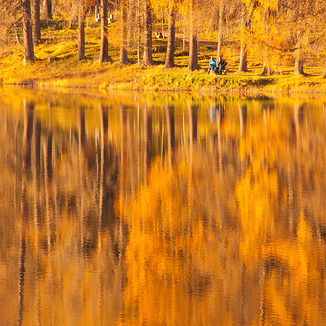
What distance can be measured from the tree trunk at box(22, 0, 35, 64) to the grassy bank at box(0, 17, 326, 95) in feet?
2.21

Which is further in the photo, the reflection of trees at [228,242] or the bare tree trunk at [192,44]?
the bare tree trunk at [192,44]

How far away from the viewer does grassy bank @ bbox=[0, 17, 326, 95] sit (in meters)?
41.5

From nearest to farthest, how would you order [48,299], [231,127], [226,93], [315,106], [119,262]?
[48,299], [119,262], [231,127], [315,106], [226,93]

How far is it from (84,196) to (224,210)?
2.61 m

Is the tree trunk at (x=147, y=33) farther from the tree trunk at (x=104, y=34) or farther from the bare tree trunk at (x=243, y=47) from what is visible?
the bare tree trunk at (x=243, y=47)

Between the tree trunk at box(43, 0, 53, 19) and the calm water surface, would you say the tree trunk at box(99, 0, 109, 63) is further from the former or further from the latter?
the calm water surface

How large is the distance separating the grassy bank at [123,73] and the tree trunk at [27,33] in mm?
675

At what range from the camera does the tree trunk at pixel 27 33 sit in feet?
170

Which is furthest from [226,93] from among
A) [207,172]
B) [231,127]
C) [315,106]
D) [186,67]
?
[207,172]

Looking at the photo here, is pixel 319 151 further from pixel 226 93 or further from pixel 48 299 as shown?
pixel 226 93

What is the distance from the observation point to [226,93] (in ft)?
136

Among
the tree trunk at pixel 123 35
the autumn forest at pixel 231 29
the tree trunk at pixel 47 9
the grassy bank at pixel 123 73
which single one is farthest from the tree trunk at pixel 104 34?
the tree trunk at pixel 47 9

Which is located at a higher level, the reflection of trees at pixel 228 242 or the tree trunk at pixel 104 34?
the tree trunk at pixel 104 34

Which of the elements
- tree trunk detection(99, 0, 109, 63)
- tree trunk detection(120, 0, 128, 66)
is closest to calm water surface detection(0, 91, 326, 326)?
tree trunk detection(120, 0, 128, 66)
